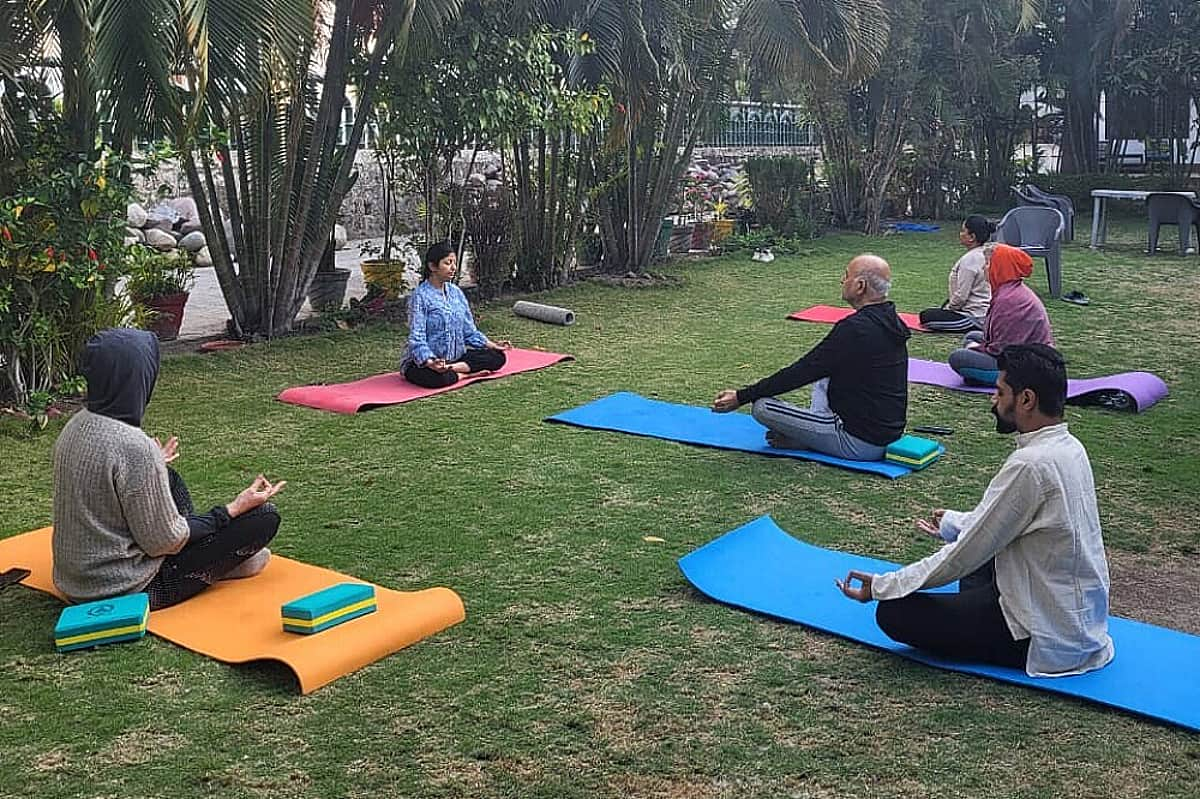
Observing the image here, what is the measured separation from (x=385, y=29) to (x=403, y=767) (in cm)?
634

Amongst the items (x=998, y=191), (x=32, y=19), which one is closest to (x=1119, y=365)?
(x=32, y=19)

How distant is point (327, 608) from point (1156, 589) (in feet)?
9.03

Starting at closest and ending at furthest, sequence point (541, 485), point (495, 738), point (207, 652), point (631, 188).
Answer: point (495, 738)
point (207, 652)
point (541, 485)
point (631, 188)

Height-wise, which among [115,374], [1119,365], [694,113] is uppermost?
[694,113]

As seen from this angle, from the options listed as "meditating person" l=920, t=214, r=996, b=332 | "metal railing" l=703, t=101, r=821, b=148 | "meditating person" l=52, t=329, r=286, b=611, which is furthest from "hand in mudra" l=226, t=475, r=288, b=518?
"metal railing" l=703, t=101, r=821, b=148

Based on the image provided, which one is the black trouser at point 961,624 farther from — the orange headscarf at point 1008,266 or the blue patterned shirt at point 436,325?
the blue patterned shirt at point 436,325

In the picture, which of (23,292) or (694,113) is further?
(694,113)

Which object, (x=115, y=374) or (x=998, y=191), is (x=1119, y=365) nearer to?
(x=115, y=374)

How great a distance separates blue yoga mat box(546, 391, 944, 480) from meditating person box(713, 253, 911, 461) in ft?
0.37

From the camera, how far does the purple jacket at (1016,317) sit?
6879 millimetres

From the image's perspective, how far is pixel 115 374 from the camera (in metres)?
3.73

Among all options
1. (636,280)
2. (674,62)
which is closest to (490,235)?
(636,280)

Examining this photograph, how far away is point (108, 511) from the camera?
383 cm

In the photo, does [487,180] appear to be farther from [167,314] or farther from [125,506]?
[125,506]
